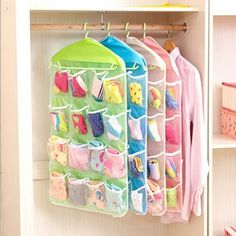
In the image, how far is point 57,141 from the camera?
202cm

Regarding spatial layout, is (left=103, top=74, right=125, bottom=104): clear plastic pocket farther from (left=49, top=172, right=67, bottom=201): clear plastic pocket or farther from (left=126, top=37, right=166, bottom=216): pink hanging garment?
(left=49, top=172, right=67, bottom=201): clear plastic pocket

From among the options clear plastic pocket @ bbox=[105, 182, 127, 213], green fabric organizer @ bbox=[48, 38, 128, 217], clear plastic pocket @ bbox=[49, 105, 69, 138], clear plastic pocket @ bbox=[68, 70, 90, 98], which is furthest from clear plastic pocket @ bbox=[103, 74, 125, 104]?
clear plastic pocket @ bbox=[105, 182, 127, 213]

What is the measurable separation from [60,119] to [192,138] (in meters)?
0.52

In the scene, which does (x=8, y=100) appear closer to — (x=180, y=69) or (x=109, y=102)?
(x=109, y=102)

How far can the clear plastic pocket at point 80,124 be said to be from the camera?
197 cm

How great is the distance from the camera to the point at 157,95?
1.94 meters

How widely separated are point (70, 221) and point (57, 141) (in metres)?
0.48

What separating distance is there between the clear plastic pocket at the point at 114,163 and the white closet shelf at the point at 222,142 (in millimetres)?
380

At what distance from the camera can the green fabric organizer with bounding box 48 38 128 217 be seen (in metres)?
1.89

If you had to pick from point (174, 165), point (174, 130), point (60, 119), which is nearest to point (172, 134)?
point (174, 130)

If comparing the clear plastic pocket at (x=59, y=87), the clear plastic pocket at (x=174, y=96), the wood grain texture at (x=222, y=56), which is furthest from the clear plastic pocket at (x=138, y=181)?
the wood grain texture at (x=222, y=56)

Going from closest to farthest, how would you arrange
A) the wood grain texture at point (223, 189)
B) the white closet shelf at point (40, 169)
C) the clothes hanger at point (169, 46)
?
the clothes hanger at point (169, 46) < the white closet shelf at point (40, 169) < the wood grain texture at point (223, 189)

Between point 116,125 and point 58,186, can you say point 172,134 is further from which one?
point 58,186

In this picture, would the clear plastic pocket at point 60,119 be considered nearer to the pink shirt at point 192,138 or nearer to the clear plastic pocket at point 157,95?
the clear plastic pocket at point 157,95
